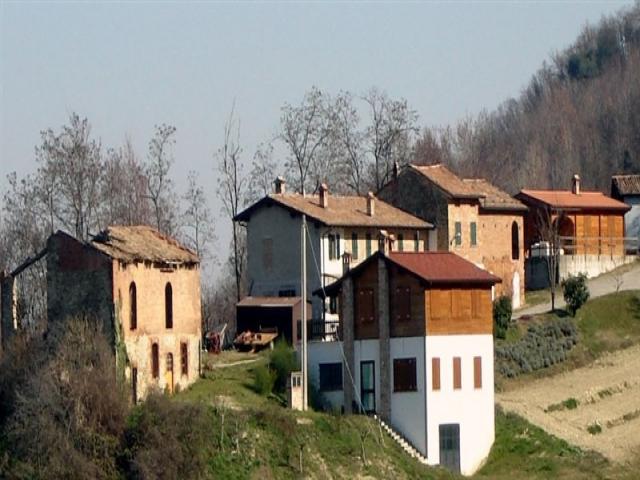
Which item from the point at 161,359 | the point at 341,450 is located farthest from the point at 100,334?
the point at 341,450

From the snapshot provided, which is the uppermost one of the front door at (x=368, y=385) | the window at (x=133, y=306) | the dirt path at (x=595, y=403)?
the window at (x=133, y=306)

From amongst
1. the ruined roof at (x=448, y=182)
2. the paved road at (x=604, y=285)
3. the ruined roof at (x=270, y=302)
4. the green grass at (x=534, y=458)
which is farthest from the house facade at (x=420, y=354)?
the paved road at (x=604, y=285)

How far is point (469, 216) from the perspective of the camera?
274 feet

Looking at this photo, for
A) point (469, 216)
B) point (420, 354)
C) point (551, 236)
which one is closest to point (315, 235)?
point (469, 216)

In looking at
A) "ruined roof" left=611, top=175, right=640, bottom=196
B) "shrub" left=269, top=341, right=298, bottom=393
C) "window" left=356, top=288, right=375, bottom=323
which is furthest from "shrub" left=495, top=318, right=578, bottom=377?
"ruined roof" left=611, top=175, right=640, bottom=196

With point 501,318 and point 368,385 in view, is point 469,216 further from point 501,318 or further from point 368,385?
point 368,385

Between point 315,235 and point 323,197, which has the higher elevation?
point 323,197

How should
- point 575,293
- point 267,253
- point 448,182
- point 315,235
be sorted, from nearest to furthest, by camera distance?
point 315,235, point 267,253, point 575,293, point 448,182

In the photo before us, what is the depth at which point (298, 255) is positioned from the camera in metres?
78.2

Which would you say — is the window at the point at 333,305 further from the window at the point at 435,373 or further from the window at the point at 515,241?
the window at the point at 515,241

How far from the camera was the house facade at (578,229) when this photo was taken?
89.9 metres

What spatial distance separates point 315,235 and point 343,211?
8.84ft

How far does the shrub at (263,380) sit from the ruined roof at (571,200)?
27975mm

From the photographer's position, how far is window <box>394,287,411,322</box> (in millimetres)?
66125
